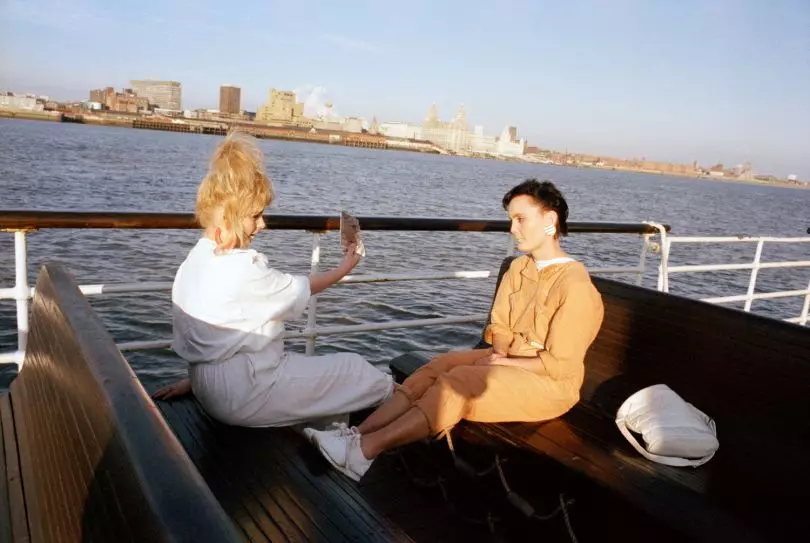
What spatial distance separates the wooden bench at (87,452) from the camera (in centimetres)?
86

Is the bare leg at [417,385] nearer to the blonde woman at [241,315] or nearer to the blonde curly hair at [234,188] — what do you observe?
the blonde woman at [241,315]

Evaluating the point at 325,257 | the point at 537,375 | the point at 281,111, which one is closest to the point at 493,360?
the point at 537,375

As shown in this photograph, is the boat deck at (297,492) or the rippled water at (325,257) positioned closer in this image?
the boat deck at (297,492)

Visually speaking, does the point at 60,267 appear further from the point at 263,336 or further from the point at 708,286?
the point at 708,286

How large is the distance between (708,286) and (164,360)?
14.6 metres

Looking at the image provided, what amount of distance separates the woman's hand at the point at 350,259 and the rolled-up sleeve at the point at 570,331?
0.94 metres

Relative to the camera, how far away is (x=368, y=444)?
2525mm

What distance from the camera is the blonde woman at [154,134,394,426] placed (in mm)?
2334

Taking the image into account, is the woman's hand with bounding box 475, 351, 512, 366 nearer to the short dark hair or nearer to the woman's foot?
the short dark hair

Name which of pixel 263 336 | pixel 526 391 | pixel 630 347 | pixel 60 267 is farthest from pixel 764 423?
pixel 60 267

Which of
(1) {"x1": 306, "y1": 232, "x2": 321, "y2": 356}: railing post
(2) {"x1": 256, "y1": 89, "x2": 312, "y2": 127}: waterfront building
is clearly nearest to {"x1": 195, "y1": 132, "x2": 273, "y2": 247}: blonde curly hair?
(1) {"x1": 306, "y1": 232, "x2": 321, "y2": 356}: railing post

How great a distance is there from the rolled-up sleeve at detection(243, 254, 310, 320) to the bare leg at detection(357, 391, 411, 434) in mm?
563

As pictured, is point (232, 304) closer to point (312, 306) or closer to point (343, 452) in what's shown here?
point (343, 452)

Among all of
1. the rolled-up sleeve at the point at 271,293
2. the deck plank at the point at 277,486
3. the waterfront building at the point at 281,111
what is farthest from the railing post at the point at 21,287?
the waterfront building at the point at 281,111
